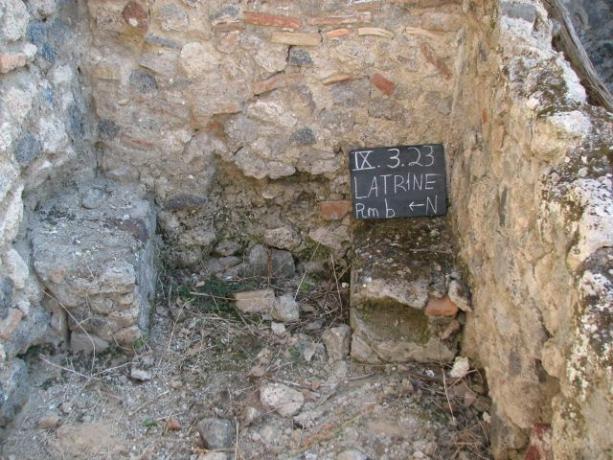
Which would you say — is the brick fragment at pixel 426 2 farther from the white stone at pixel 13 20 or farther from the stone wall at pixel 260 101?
the white stone at pixel 13 20

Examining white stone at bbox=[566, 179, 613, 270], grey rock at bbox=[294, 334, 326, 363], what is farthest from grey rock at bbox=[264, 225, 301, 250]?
white stone at bbox=[566, 179, 613, 270]

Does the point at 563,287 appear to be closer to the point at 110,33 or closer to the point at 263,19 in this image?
the point at 263,19

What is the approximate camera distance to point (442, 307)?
2.61 m

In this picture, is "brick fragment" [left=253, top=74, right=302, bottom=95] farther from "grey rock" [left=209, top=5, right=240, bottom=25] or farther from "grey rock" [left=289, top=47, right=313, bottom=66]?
"grey rock" [left=209, top=5, right=240, bottom=25]

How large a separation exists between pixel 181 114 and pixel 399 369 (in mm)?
1327

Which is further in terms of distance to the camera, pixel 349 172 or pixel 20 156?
pixel 349 172

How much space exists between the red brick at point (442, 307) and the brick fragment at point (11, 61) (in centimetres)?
166

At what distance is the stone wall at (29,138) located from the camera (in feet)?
7.65

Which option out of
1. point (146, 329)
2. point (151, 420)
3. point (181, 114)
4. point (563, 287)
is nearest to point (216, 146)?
point (181, 114)

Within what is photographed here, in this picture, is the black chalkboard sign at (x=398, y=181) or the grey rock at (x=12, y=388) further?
the black chalkboard sign at (x=398, y=181)

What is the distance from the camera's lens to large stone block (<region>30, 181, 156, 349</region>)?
2.53 meters

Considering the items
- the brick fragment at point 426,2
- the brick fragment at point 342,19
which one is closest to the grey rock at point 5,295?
the brick fragment at point 342,19

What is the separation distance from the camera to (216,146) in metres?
2.95

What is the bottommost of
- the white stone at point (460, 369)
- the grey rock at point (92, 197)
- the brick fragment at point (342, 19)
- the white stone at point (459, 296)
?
the white stone at point (460, 369)
